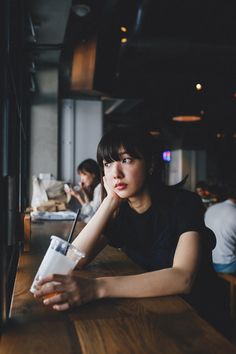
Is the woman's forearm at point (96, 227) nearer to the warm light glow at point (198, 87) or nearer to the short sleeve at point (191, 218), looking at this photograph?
the short sleeve at point (191, 218)

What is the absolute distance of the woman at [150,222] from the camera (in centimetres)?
140

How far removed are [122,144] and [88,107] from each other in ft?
16.5

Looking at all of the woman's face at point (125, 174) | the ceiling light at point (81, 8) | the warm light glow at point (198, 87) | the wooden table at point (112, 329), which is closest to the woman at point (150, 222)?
the woman's face at point (125, 174)

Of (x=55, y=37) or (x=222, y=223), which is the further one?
(x=55, y=37)

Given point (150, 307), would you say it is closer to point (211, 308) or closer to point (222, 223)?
point (211, 308)

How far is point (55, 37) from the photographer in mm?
4914

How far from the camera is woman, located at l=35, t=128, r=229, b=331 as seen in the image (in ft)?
4.58

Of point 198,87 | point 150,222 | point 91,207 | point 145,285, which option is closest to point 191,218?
point 150,222

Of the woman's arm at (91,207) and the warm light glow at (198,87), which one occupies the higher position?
the warm light glow at (198,87)

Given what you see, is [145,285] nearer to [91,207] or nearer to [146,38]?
[91,207]

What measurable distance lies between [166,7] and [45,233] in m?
2.65

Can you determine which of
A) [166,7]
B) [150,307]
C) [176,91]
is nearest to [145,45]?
[166,7]

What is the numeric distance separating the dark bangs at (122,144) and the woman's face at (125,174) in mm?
18

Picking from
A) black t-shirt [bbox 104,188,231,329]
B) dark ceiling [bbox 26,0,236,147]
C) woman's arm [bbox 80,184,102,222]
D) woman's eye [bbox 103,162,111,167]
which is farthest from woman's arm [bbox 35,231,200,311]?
woman's arm [bbox 80,184,102,222]
